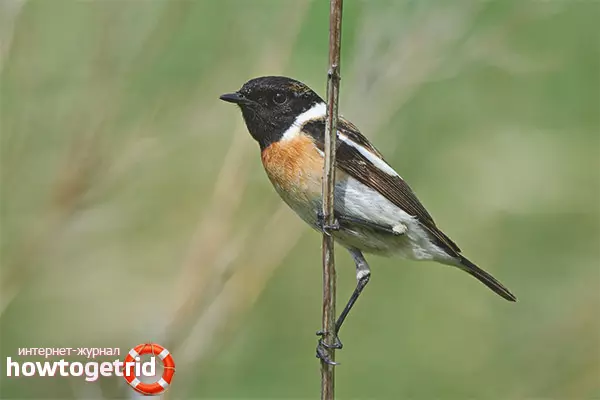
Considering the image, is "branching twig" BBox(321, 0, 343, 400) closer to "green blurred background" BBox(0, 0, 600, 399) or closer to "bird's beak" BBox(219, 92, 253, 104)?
"green blurred background" BBox(0, 0, 600, 399)

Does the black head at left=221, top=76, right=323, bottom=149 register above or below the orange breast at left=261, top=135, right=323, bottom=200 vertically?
above

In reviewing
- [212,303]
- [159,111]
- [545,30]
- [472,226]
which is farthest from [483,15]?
[212,303]

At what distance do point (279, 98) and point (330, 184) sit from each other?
0.98 meters

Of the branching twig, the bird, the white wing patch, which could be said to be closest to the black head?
the bird

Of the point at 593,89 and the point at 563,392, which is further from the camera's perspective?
the point at 593,89

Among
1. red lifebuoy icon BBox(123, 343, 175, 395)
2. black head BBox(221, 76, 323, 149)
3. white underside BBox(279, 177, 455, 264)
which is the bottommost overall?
red lifebuoy icon BBox(123, 343, 175, 395)

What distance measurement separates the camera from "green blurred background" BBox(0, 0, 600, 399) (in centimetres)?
341

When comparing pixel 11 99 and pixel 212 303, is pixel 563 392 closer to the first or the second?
pixel 212 303

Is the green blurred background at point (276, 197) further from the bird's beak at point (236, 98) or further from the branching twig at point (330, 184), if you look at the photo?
the branching twig at point (330, 184)

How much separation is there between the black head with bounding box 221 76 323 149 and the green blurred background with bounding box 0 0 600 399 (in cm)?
7

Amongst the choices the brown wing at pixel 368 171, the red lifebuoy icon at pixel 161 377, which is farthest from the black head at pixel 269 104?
the red lifebuoy icon at pixel 161 377

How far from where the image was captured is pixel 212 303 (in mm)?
3299

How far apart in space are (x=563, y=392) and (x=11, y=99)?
9.14ft

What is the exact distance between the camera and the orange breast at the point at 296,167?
10.7ft
